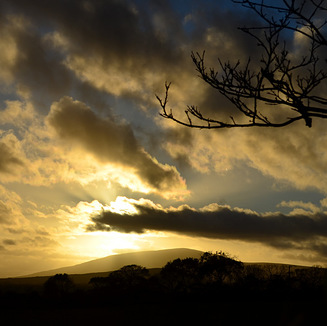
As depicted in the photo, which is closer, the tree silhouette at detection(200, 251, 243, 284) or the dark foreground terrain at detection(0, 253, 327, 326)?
the dark foreground terrain at detection(0, 253, 327, 326)

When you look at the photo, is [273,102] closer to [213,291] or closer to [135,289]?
[213,291]

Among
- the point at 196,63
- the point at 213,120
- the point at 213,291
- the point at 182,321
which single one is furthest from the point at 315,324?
the point at 196,63

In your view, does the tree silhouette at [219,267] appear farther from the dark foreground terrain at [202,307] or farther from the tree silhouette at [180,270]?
the dark foreground terrain at [202,307]

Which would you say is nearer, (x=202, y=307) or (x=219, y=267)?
(x=202, y=307)

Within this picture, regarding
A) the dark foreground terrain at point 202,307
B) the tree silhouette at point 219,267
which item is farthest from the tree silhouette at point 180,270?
the dark foreground terrain at point 202,307

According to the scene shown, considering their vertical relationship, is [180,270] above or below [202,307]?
below

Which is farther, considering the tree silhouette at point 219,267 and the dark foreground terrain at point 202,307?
the tree silhouette at point 219,267

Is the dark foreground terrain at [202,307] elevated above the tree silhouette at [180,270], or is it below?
above

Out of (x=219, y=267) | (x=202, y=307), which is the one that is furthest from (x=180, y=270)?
(x=202, y=307)

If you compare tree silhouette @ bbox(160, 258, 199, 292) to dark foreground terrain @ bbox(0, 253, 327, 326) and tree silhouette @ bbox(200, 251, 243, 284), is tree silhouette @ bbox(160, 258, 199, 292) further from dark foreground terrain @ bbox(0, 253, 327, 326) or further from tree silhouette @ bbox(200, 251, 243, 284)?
dark foreground terrain @ bbox(0, 253, 327, 326)

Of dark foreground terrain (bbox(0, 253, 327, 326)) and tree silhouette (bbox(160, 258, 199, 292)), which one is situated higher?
dark foreground terrain (bbox(0, 253, 327, 326))

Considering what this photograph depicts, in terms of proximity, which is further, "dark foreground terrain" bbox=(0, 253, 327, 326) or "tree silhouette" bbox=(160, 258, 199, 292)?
"tree silhouette" bbox=(160, 258, 199, 292)

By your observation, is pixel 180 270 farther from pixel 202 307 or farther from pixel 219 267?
pixel 202 307

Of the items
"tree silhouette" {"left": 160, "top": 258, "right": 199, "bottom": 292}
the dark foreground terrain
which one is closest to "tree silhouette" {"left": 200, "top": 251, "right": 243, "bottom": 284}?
"tree silhouette" {"left": 160, "top": 258, "right": 199, "bottom": 292}
